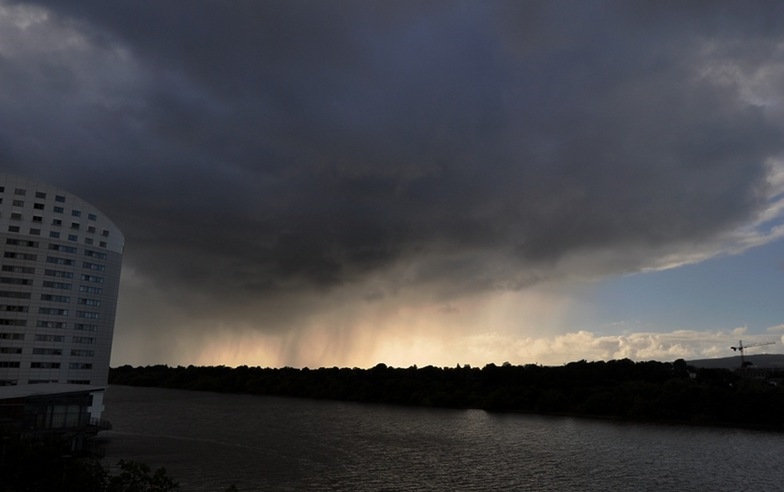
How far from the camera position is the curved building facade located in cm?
13475

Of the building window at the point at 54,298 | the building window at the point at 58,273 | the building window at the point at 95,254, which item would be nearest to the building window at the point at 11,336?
the building window at the point at 54,298

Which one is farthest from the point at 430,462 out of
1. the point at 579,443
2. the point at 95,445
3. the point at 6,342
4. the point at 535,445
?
the point at 6,342

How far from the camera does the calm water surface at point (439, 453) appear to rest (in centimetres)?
8581

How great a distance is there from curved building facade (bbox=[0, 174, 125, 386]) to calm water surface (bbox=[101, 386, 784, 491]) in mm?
24496

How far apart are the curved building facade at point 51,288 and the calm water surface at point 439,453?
24496mm

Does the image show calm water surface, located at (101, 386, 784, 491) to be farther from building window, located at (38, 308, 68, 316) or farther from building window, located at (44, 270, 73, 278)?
building window, located at (44, 270, 73, 278)

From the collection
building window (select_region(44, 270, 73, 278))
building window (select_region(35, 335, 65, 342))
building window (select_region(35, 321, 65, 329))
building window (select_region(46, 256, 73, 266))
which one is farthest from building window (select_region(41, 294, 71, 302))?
building window (select_region(35, 335, 65, 342))

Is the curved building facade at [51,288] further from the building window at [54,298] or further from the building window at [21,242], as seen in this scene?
the building window at [21,242]

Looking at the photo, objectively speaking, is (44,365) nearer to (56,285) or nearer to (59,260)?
(56,285)

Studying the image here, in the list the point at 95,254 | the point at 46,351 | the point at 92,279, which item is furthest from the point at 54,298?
the point at 95,254

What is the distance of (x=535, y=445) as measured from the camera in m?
125

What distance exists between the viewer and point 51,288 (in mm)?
139500

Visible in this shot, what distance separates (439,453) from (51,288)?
11151 centimetres

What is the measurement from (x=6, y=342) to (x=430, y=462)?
112876 mm
